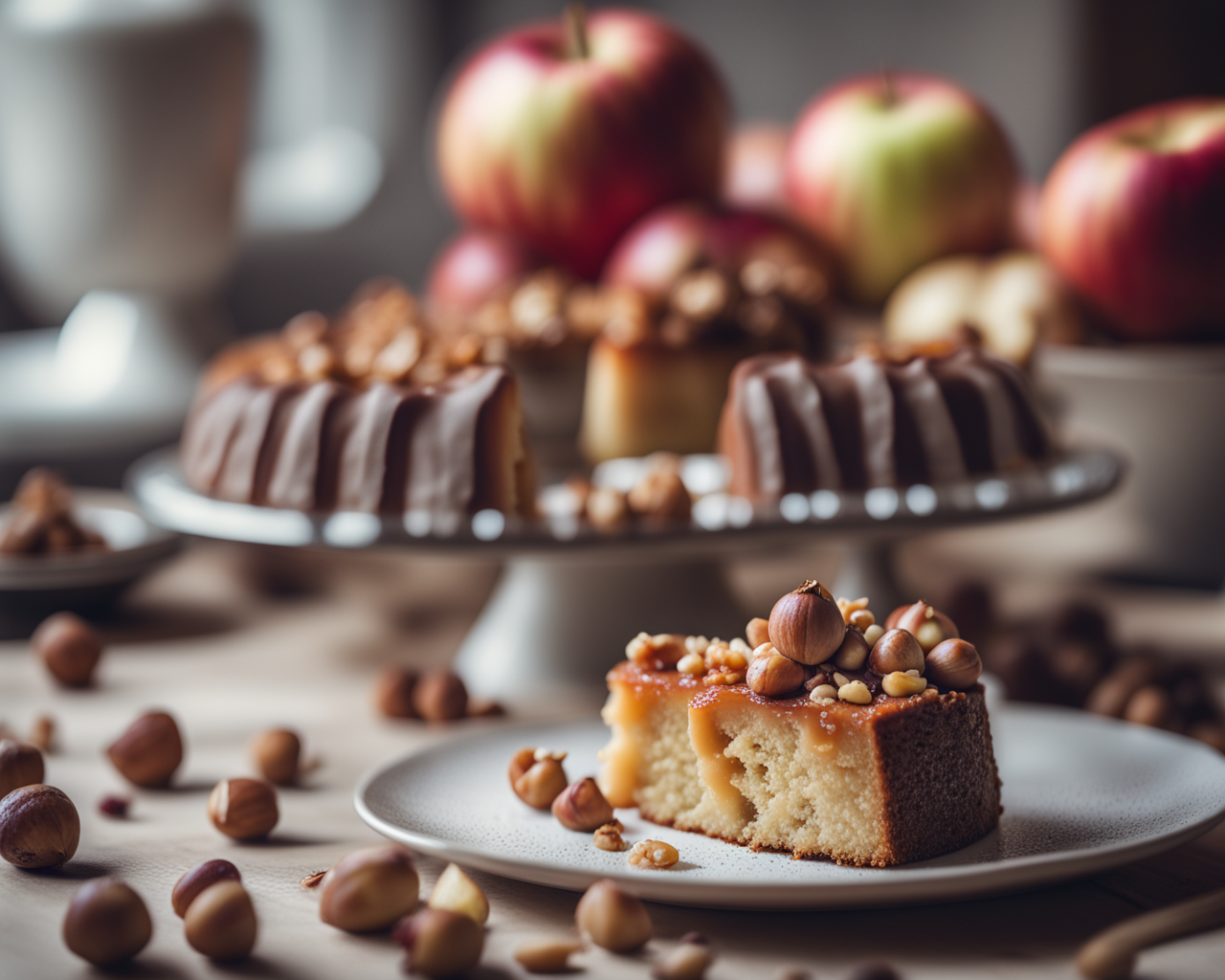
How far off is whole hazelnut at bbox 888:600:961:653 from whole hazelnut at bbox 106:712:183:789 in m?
0.47

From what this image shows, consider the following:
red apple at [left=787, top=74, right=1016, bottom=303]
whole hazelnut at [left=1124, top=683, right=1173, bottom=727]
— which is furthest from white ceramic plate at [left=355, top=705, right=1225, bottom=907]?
red apple at [left=787, top=74, right=1016, bottom=303]

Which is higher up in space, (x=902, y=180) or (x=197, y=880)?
(x=902, y=180)

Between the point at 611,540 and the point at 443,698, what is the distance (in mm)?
178

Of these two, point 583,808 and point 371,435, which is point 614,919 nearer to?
point 583,808

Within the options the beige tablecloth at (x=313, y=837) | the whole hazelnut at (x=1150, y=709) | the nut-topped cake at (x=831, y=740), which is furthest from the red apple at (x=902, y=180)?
the nut-topped cake at (x=831, y=740)

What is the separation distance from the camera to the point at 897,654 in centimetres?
75

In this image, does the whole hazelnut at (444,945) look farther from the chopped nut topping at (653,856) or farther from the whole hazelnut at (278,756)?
the whole hazelnut at (278,756)

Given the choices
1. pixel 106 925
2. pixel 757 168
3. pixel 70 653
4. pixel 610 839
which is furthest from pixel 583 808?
pixel 757 168

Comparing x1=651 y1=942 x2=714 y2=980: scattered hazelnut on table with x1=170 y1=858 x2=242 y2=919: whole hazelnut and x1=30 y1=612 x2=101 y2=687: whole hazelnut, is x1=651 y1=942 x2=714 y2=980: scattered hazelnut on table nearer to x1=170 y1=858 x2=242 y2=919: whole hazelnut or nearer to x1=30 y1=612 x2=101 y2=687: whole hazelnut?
x1=170 y1=858 x2=242 y2=919: whole hazelnut

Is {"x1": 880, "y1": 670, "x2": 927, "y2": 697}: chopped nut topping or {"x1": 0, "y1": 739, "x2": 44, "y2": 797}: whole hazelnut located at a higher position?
{"x1": 880, "y1": 670, "x2": 927, "y2": 697}: chopped nut topping

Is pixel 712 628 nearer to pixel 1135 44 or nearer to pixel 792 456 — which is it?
pixel 792 456

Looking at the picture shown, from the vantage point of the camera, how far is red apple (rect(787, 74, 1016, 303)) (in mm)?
1541

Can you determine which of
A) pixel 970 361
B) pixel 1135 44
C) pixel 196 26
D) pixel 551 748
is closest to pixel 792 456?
pixel 970 361

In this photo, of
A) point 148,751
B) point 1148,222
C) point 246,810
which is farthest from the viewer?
point 1148,222
